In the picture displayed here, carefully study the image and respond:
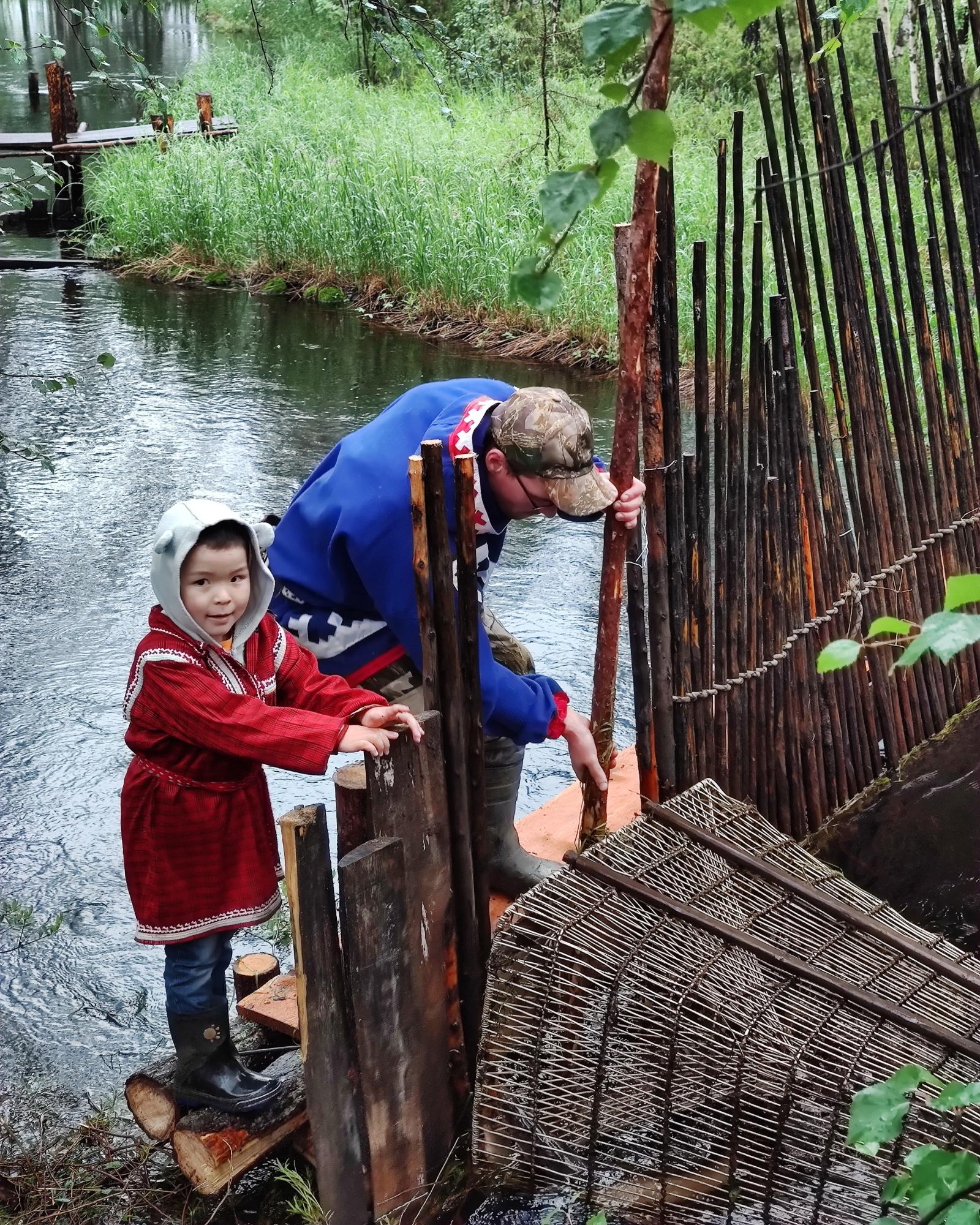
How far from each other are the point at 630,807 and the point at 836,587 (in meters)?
0.76

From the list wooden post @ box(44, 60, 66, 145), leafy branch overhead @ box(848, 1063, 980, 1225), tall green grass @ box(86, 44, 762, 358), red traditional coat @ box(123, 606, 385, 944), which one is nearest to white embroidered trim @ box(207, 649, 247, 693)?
red traditional coat @ box(123, 606, 385, 944)

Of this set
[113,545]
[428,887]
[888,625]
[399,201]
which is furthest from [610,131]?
[399,201]

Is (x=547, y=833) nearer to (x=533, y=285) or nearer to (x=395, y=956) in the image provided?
(x=395, y=956)

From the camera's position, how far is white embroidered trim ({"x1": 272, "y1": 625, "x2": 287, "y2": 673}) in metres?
2.55

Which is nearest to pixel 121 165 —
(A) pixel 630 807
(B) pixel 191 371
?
(B) pixel 191 371

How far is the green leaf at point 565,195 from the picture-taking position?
1.30 m

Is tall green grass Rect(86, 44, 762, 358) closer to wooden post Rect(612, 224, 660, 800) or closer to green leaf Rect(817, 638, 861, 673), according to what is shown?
A: wooden post Rect(612, 224, 660, 800)

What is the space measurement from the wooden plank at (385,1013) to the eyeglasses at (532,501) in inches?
29.8

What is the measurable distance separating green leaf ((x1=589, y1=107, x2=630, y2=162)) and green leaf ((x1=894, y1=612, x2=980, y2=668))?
1.83 ft

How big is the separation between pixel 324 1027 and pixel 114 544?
4.31 meters

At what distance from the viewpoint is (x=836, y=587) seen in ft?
10.5

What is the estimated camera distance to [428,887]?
8.09ft

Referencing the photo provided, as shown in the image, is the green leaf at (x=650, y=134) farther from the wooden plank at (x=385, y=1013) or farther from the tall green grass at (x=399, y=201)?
the tall green grass at (x=399, y=201)

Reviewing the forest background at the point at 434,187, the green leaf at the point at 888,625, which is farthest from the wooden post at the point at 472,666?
the forest background at the point at 434,187
